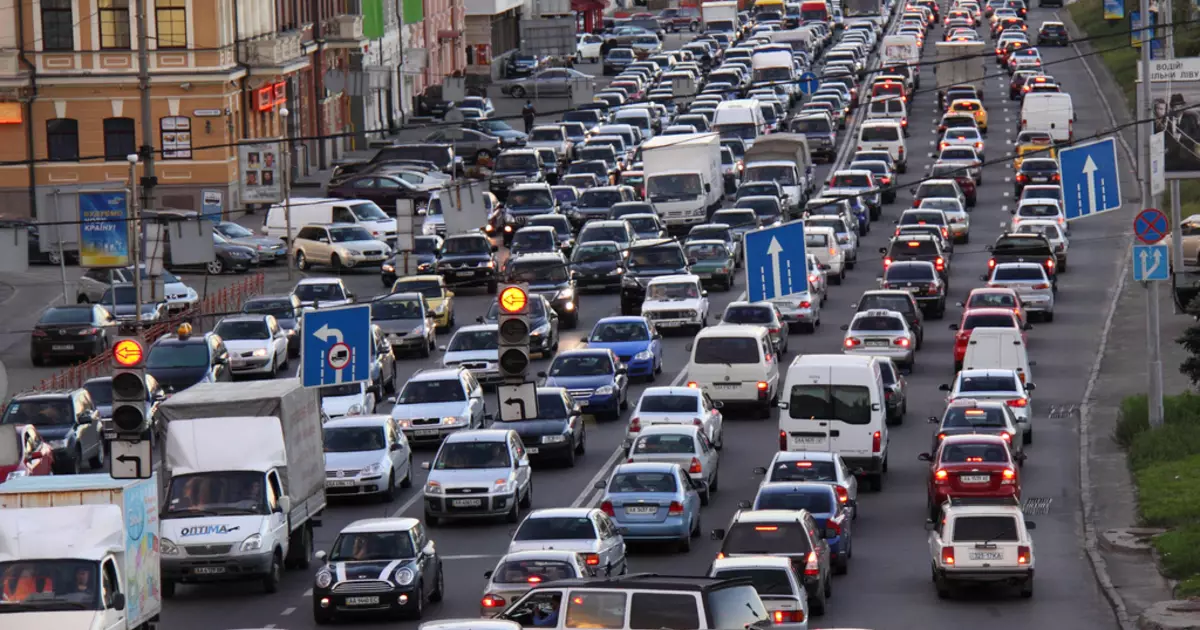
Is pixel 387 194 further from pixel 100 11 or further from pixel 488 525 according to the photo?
pixel 488 525

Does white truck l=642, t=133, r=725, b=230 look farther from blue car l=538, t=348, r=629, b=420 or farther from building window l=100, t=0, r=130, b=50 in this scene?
blue car l=538, t=348, r=629, b=420

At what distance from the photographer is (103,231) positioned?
55.4 m

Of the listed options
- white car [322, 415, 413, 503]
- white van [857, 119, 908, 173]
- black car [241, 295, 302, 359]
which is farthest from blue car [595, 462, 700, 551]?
white van [857, 119, 908, 173]

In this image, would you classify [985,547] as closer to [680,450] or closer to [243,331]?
[680,450]

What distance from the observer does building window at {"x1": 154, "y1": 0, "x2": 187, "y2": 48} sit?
7819 cm

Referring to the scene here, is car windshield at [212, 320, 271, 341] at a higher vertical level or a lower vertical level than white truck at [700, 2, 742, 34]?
lower

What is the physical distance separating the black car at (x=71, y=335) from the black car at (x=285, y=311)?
3.18 meters

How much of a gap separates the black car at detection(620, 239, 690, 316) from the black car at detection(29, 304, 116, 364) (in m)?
12.0

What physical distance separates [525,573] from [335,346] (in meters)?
13.7

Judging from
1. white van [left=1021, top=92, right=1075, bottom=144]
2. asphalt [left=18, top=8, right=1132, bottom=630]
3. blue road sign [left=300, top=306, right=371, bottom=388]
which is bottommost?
asphalt [left=18, top=8, right=1132, bottom=630]

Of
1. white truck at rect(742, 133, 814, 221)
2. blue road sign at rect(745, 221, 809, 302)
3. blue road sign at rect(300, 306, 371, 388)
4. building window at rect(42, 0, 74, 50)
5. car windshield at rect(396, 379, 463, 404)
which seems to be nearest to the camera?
blue road sign at rect(300, 306, 371, 388)

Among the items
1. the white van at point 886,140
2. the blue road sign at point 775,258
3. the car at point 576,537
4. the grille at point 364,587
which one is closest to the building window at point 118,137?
the white van at point 886,140

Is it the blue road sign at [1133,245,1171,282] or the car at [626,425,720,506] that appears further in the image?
the blue road sign at [1133,245,1171,282]

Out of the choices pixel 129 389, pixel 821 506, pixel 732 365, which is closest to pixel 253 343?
pixel 732 365
